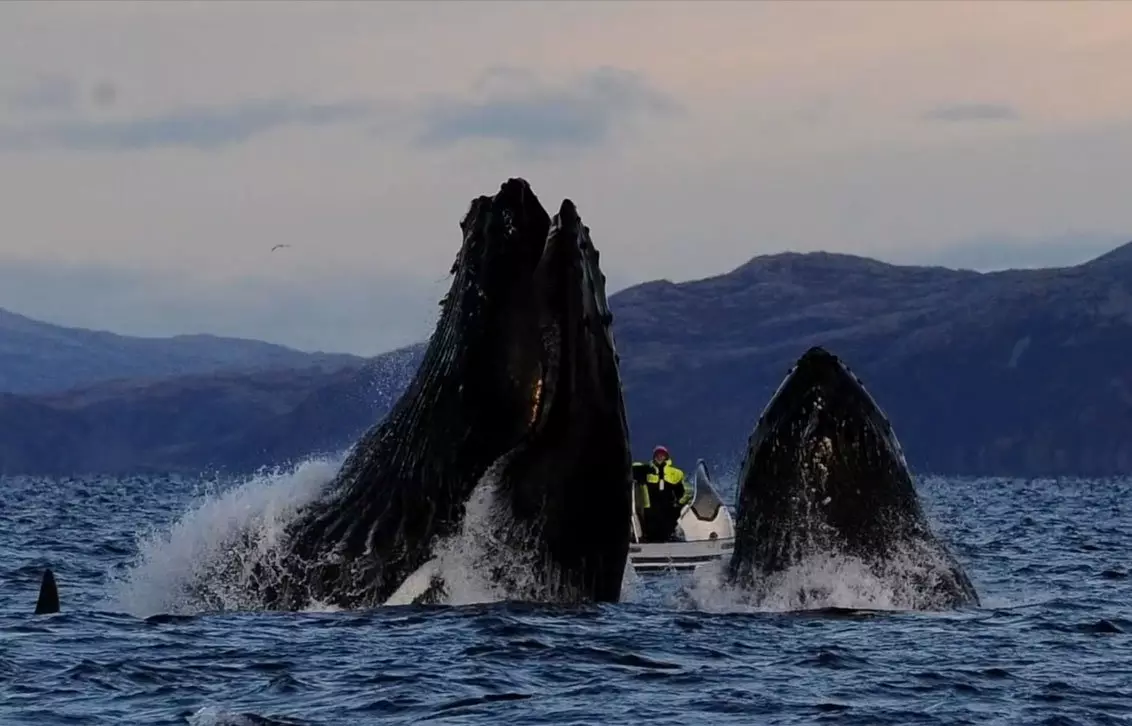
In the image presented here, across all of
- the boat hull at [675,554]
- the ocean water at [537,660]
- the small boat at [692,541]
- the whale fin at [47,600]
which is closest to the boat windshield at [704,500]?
the small boat at [692,541]

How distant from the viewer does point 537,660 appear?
1375cm

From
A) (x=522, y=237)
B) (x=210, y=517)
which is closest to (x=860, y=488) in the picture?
(x=522, y=237)

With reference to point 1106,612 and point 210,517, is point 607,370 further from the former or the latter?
point 1106,612

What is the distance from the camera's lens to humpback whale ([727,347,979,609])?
14.5 metres

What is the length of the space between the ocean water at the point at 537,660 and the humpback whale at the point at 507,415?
62 cm

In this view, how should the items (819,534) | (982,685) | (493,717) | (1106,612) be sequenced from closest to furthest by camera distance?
(493,717), (982,685), (819,534), (1106,612)

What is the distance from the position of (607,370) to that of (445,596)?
2.15 meters

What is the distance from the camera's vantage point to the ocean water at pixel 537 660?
1241cm

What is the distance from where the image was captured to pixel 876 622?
596 inches

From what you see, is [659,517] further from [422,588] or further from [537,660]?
[537,660]

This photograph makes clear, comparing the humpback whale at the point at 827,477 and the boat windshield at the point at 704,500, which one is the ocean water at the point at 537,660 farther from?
the boat windshield at the point at 704,500

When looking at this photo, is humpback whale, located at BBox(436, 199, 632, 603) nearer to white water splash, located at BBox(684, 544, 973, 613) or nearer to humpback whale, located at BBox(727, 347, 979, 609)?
humpback whale, located at BBox(727, 347, 979, 609)

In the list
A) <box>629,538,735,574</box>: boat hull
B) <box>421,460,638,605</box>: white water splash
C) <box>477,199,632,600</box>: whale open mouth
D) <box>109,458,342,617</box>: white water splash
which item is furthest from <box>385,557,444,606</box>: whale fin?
<box>629,538,735,574</box>: boat hull

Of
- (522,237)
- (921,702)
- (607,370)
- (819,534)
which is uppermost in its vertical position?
(522,237)
